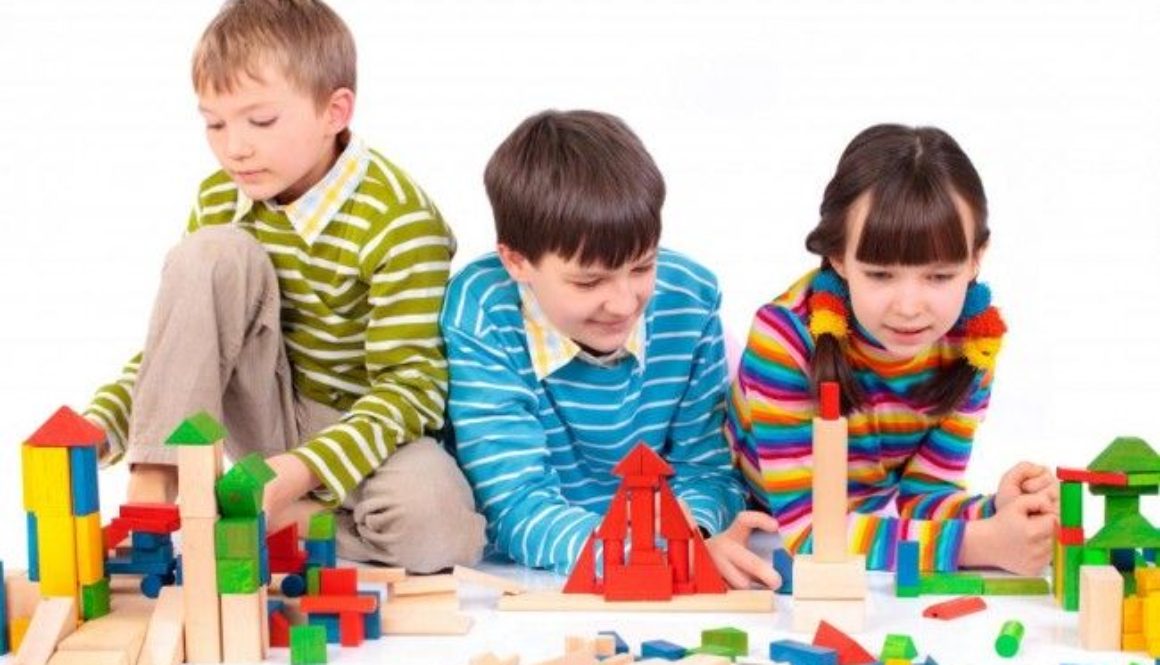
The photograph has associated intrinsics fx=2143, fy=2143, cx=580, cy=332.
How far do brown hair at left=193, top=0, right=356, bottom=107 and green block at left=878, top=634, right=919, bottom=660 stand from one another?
3.43ft

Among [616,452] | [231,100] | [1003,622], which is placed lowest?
[1003,622]

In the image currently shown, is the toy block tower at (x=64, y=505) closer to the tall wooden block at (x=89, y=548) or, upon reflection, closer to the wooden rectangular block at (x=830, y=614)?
the tall wooden block at (x=89, y=548)

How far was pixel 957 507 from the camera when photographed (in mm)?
2846

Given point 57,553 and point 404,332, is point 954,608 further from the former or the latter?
point 57,553

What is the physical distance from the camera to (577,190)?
2.71 meters

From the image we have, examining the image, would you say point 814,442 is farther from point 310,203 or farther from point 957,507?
point 310,203

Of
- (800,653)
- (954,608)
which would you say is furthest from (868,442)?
(800,653)

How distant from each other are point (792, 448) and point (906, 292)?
265 mm

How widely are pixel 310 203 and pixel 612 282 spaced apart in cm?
44

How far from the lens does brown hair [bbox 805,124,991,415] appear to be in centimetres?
266

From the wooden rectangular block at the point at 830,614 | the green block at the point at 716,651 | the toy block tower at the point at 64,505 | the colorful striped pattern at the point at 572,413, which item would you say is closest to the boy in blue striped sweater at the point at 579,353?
the colorful striped pattern at the point at 572,413

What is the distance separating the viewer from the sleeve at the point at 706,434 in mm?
2922

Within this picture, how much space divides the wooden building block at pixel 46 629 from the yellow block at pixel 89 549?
3cm

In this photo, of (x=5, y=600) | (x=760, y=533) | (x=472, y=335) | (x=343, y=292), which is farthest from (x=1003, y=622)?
(x=5, y=600)
